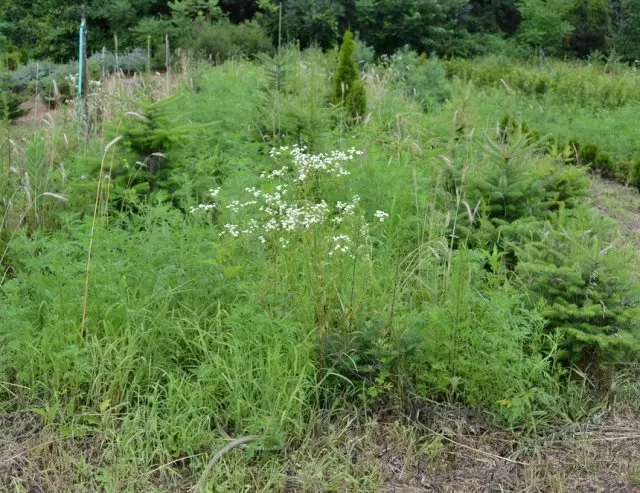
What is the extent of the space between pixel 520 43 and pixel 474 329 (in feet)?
75.8

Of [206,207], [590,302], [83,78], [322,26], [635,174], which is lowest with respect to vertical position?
[635,174]

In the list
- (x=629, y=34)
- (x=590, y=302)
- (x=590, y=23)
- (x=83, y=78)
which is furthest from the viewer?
(x=590, y=23)

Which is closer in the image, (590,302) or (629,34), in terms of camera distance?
(590,302)

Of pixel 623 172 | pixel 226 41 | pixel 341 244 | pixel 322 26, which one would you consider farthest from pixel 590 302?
pixel 322 26

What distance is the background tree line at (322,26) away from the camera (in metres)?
19.9

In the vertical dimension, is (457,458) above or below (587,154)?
below

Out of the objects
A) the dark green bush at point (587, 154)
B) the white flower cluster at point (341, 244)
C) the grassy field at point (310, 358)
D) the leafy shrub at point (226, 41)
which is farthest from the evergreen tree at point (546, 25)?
the white flower cluster at point (341, 244)

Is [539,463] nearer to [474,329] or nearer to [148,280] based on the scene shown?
[474,329]

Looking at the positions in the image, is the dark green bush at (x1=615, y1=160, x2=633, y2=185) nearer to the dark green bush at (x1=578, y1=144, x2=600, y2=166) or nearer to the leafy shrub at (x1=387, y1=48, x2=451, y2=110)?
the dark green bush at (x1=578, y1=144, x2=600, y2=166)

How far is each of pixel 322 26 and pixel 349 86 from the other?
12.8 m

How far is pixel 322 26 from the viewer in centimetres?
2130

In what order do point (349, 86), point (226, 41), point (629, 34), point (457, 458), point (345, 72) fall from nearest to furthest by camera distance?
1. point (457, 458)
2. point (349, 86)
3. point (345, 72)
4. point (226, 41)
5. point (629, 34)

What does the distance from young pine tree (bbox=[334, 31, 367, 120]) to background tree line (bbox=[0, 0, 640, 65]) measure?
29.7ft

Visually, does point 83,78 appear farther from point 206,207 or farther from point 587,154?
point 587,154
